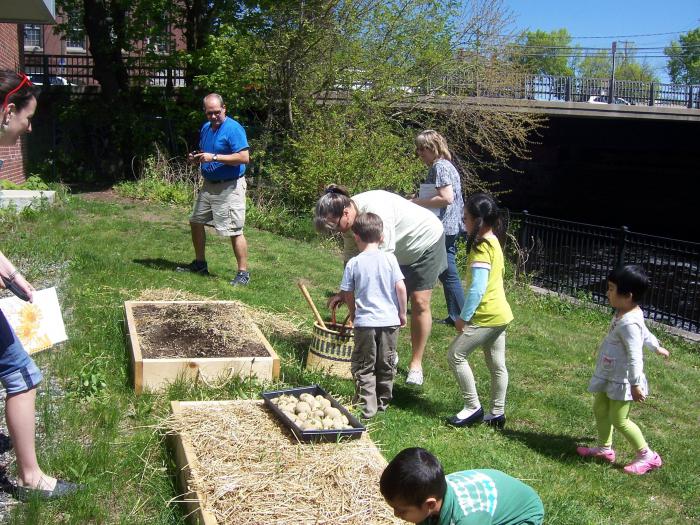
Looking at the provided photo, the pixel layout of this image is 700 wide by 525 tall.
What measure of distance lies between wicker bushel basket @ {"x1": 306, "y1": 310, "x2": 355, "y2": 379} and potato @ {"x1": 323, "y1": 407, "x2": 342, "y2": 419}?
3.89 ft

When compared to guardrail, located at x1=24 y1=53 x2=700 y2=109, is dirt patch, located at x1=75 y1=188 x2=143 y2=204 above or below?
below

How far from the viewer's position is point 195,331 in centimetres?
612

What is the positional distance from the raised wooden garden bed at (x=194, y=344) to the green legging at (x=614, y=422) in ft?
7.37

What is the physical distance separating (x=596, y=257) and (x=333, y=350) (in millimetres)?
8603

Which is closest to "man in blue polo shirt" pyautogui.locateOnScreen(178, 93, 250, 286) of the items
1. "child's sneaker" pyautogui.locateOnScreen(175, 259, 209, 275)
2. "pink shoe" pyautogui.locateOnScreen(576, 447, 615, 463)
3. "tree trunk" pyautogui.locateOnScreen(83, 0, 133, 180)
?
"child's sneaker" pyautogui.locateOnScreen(175, 259, 209, 275)

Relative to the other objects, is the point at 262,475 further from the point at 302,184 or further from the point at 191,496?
the point at 302,184

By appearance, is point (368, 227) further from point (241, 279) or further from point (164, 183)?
point (164, 183)

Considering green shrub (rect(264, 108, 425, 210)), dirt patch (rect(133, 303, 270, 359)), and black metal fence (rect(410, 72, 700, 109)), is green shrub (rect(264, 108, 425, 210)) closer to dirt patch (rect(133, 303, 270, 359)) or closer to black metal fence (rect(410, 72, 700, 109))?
black metal fence (rect(410, 72, 700, 109))

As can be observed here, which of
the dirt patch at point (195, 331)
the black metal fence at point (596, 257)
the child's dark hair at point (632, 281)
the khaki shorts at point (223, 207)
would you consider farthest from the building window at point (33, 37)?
the child's dark hair at point (632, 281)

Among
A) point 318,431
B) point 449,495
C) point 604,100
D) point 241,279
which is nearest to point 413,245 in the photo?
point 318,431

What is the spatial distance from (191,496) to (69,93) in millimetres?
17906

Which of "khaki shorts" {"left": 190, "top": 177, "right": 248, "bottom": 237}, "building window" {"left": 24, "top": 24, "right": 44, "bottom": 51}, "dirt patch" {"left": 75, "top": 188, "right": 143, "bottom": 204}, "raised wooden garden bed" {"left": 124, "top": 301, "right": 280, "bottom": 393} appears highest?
"building window" {"left": 24, "top": 24, "right": 44, "bottom": 51}

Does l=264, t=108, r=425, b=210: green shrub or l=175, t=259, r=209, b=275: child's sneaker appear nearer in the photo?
l=175, t=259, r=209, b=275: child's sneaker

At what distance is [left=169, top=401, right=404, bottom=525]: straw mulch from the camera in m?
3.69
